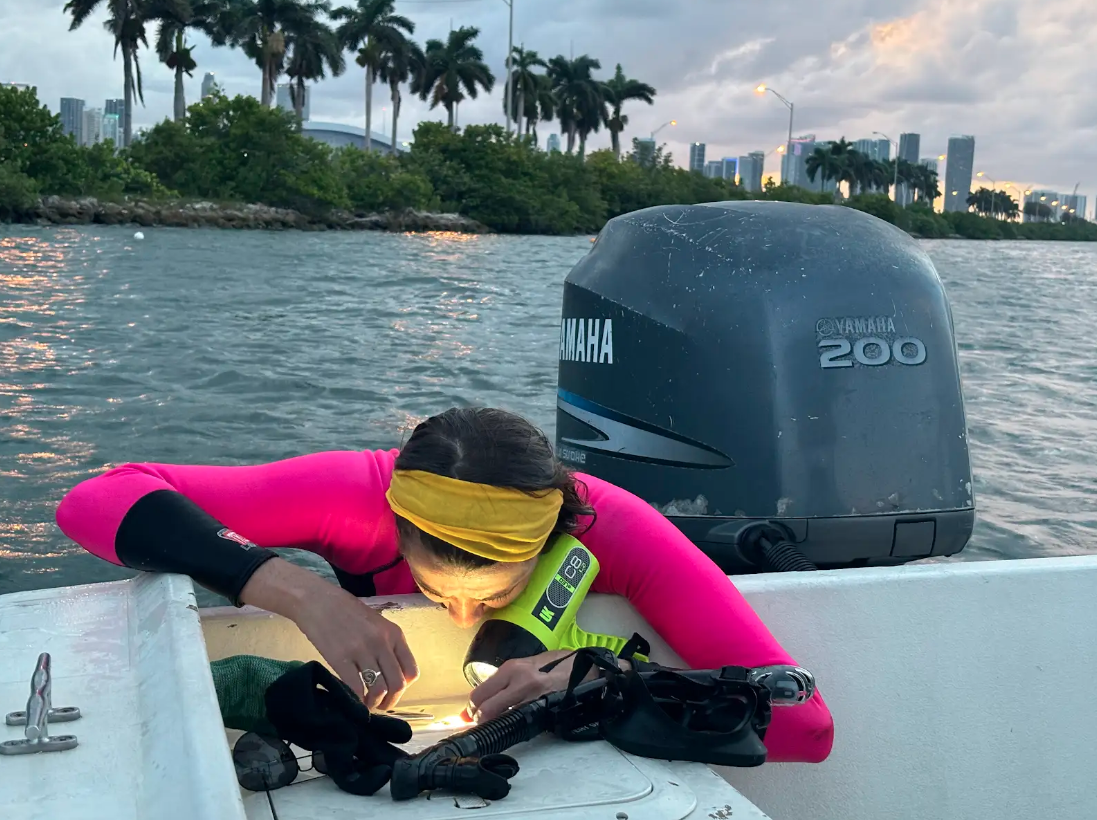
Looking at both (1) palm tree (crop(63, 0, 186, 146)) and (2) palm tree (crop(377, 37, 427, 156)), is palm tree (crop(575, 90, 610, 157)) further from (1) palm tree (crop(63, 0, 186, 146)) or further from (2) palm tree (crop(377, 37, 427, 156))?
(1) palm tree (crop(63, 0, 186, 146))

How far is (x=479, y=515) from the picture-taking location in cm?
141

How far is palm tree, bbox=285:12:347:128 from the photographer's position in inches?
2074

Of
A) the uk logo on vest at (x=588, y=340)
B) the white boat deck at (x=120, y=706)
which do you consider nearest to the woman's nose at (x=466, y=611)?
the white boat deck at (x=120, y=706)

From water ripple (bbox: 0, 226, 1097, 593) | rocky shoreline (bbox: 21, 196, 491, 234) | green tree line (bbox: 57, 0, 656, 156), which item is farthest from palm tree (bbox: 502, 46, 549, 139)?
water ripple (bbox: 0, 226, 1097, 593)

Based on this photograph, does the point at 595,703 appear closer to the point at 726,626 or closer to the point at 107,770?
the point at 726,626

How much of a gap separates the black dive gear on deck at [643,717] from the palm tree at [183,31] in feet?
161

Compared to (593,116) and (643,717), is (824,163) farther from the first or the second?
(643,717)

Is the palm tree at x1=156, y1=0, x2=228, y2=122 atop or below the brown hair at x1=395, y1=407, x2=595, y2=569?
atop

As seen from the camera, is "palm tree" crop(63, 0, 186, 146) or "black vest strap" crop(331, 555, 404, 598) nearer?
"black vest strap" crop(331, 555, 404, 598)

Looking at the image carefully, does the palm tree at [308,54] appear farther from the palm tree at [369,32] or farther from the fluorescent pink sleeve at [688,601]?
the fluorescent pink sleeve at [688,601]

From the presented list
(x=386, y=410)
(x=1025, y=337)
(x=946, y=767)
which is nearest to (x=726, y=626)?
(x=946, y=767)

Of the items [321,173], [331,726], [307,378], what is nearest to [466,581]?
[331,726]

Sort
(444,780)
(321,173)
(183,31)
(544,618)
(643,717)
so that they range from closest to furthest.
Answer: (444,780), (643,717), (544,618), (321,173), (183,31)

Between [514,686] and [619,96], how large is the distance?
7047 cm
